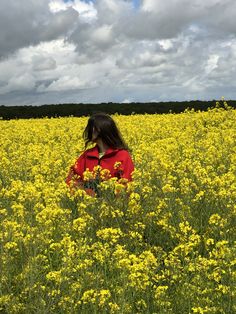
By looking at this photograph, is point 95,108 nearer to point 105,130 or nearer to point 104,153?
point 104,153

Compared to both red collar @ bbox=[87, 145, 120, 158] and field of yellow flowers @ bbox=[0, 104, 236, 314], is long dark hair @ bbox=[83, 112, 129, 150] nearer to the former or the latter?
red collar @ bbox=[87, 145, 120, 158]

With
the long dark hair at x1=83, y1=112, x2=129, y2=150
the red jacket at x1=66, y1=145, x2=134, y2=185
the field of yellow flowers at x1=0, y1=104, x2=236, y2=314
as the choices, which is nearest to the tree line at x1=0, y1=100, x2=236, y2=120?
the field of yellow flowers at x1=0, y1=104, x2=236, y2=314

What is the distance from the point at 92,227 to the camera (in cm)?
477

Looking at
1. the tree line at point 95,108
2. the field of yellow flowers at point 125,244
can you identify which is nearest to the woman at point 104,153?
Answer: the field of yellow flowers at point 125,244

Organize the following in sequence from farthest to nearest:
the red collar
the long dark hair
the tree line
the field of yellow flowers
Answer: the tree line
the red collar
the long dark hair
the field of yellow flowers

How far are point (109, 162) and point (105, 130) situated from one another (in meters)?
0.41

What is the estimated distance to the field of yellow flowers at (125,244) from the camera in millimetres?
3430

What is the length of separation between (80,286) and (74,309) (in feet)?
0.58

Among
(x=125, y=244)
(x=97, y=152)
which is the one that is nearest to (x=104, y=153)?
(x=97, y=152)

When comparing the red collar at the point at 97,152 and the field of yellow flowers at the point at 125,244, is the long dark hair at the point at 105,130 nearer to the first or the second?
the red collar at the point at 97,152

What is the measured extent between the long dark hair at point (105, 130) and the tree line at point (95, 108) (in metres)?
21.3

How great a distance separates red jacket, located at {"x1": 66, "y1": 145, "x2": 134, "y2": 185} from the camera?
609 centimetres

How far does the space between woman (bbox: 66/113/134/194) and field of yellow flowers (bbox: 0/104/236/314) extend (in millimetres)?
307

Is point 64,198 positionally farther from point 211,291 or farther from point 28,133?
point 28,133
